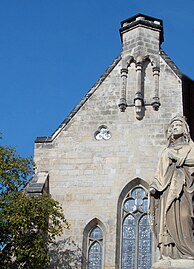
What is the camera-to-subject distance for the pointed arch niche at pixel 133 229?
20219 mm

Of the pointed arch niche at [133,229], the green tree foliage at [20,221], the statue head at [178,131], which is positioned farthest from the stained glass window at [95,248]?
the statue head at [178,131]

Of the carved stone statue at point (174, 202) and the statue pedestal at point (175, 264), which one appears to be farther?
the carved stone statue at point (174, 202)

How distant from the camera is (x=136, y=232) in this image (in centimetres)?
2059

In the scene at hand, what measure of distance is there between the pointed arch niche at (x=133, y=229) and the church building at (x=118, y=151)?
3cm

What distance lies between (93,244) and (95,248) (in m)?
0.14

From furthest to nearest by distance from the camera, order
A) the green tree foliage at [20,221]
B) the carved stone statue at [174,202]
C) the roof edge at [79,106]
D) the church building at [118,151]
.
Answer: the roof edge at [79,106]
the church building at [118,151]
the green tree foliage at [20,221]
the carved stone statue at [174,202]

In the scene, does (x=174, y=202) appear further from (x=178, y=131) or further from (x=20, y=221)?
(x=20, y=221)

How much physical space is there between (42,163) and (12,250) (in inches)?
184

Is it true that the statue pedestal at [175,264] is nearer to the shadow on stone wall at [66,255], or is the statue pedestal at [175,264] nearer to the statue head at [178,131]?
the statue head at [178,131]

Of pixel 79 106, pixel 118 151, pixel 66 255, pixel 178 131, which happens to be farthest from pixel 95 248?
pixel 178 131

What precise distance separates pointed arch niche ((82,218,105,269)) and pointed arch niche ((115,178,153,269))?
1.77 feet

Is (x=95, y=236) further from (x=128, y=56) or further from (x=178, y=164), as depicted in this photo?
(x=178, y=164)

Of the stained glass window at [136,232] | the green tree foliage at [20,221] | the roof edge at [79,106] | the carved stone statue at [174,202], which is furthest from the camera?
the roof edge at [79,106]

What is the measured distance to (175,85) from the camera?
22.0 metres
